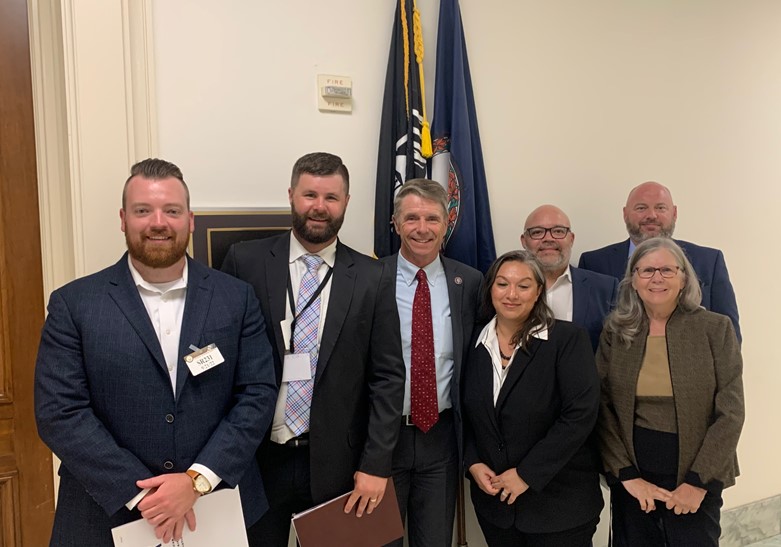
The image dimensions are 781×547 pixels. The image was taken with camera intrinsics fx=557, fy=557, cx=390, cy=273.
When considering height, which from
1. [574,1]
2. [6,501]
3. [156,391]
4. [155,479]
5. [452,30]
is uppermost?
[574,1]

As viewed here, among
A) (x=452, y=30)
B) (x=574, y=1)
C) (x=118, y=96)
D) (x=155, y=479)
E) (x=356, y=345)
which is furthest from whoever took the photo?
(x=574, y=1)

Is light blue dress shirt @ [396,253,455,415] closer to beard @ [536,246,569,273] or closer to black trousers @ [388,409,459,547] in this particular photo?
black trousers @ [388,409,459,547]

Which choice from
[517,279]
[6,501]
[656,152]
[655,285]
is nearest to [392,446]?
[517,279]

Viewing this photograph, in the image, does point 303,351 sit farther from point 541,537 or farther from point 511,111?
point 511,111

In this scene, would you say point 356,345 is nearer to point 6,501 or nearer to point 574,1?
point 6,501

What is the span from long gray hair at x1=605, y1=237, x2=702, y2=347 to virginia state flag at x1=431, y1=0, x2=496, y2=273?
73 centimetres

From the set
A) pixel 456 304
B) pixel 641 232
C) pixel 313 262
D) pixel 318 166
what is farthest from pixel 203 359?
pixel 641 232

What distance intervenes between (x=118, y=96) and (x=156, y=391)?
3.75 feet

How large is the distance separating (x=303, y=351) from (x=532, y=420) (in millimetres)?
836

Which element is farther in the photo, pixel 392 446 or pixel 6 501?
pixel 6 501

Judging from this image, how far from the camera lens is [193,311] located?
157 centimetres

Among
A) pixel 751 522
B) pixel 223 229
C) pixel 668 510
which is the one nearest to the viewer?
pixel 668 510

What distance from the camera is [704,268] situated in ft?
8.76

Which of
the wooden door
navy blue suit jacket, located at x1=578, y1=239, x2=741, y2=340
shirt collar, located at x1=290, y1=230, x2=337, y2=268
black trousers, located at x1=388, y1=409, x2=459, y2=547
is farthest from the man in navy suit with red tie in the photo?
the wooden door
